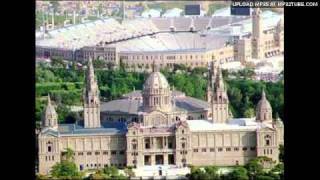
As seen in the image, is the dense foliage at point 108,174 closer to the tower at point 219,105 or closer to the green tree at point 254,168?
the green tree at point 254,168

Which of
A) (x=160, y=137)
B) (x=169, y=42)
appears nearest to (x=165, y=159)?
(x=160, y=137)

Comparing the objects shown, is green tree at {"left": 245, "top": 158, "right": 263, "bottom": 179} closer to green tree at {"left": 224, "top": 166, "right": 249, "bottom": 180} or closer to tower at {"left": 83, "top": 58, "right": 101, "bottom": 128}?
green tree at {"left": 224, "top": 166, "right": 249, "bottom": 180}
